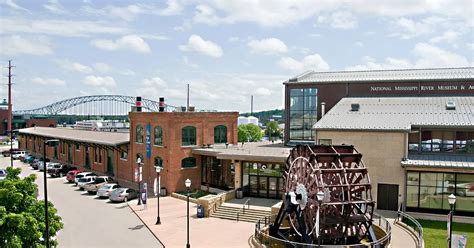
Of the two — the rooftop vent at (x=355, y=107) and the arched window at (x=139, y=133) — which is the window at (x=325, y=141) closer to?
the rooftop vent at (x=355, y=107)

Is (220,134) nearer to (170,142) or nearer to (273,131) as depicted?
(170,142)

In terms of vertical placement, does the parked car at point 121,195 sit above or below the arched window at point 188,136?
below

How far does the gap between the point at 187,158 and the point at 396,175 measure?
→ 63.5 ft

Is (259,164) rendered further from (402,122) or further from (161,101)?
(161,101)

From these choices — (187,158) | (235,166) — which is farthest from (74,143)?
(235,166)

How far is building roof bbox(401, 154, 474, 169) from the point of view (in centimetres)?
2875

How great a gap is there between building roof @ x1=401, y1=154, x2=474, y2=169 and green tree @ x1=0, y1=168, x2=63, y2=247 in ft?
77.0

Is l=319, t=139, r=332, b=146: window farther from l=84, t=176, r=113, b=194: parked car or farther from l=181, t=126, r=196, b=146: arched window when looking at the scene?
l=84, t=176, r=113, b=194: parked car

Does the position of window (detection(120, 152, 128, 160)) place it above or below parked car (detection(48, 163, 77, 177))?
above

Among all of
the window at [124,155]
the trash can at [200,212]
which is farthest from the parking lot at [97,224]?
the window at [124,155]

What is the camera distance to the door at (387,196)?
101 ft

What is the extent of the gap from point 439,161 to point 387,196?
440 cm

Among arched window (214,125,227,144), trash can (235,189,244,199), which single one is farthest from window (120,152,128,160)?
trash can (235,189,244,199)

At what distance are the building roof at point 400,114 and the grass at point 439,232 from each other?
6969 millimetres
